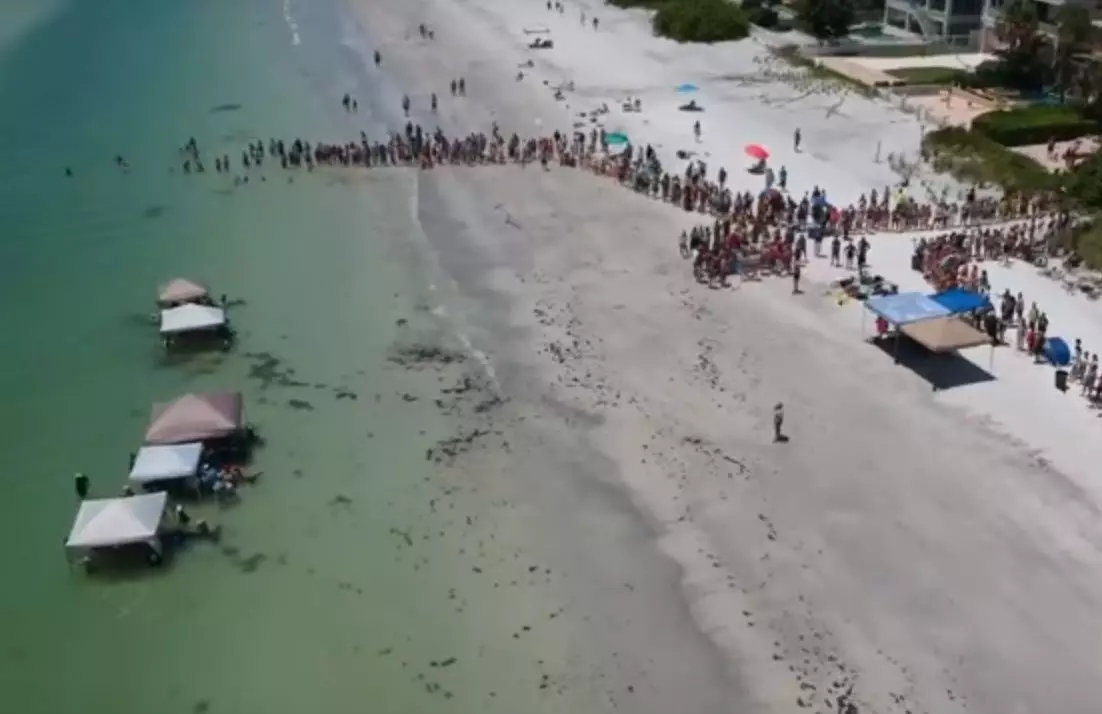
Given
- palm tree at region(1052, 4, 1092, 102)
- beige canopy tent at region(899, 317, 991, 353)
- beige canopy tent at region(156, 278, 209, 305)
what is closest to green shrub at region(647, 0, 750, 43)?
palm tree at region(1052, 4, 1092, 102)

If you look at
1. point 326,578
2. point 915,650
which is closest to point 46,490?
point 326,578

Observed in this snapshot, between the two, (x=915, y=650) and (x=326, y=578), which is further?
(x=326, y=578)

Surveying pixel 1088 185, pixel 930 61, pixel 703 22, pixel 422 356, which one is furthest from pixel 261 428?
pixel 703 22

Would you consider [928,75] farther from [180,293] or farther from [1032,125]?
[180,293]

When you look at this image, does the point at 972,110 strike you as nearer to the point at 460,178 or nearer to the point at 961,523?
the point at 460,178

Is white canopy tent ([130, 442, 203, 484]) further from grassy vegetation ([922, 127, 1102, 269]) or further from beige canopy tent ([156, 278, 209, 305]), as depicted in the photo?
grassy vegetation ([922, 127, 1102, 269])

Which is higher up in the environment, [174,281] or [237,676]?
[174,281]
